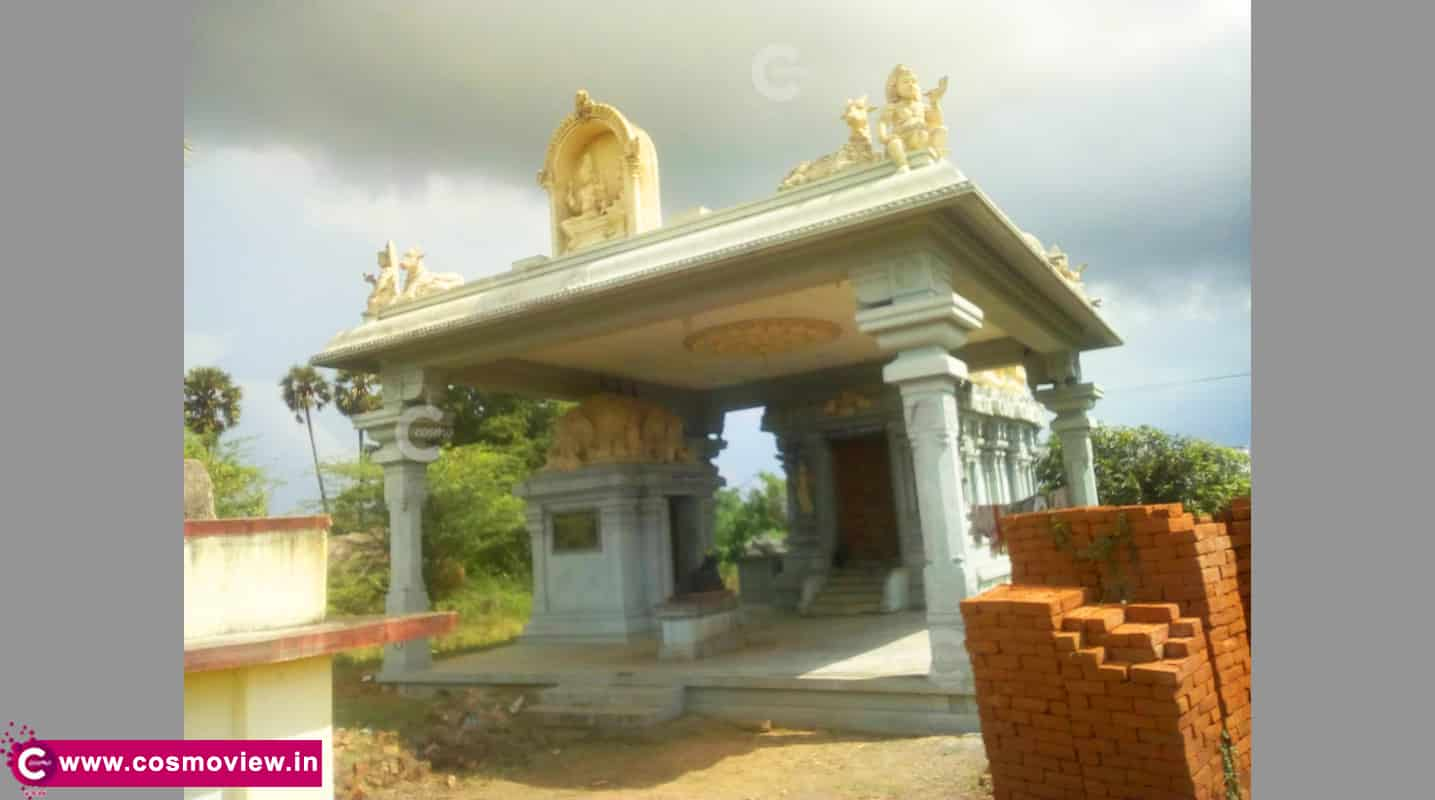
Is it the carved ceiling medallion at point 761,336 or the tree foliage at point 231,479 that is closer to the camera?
the carved ceiling medallion at point 761,336

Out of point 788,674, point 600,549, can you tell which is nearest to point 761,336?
point 600,549

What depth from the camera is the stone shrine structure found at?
22.6ft

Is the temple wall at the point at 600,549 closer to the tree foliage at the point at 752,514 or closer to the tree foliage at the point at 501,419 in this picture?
the tree foliage at the point at 501,419

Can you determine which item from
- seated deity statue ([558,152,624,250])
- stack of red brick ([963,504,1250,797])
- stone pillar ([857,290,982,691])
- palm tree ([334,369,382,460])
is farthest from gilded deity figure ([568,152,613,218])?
palm tree ([334,369,382,460])

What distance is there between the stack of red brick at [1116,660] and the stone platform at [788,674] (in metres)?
1.89

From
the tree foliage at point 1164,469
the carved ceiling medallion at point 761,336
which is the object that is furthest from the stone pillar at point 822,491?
the tree foliage at point 1164,469

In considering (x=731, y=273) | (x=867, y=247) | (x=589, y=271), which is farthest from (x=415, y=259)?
(x=867, y=247)

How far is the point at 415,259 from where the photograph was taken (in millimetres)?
10367

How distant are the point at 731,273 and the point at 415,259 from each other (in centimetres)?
450

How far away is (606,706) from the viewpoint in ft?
25.9

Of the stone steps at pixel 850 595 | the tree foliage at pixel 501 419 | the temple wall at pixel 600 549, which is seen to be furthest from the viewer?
the tree foliage at pixel 501 419

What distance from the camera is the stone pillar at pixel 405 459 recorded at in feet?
32.4

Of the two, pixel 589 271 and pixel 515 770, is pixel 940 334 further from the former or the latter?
pixel 515 770

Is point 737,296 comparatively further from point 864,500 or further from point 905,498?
point 864,500
